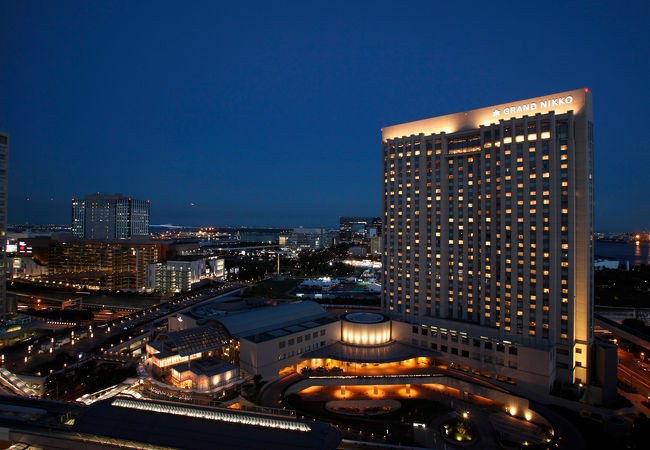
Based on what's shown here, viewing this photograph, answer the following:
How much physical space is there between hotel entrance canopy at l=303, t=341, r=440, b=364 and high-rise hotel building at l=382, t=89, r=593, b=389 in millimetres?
2824

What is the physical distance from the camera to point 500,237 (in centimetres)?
4875

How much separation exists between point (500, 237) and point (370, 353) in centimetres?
2358

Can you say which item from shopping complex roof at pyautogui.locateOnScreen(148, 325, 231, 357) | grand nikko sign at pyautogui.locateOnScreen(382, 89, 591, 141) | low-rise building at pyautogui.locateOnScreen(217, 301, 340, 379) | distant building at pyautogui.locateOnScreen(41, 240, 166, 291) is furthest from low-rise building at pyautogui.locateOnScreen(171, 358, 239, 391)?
distant building at pyautogui.locateOnScreen(41, 240, 166, 291)

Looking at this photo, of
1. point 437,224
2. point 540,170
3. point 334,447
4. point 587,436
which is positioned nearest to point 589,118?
point 540,170

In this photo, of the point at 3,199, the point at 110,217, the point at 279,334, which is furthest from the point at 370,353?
the point at 110,217

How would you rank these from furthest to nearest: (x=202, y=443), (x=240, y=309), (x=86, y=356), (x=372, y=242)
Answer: (x=372, y=242) → (x=240, y=309) → (x=86, y=356) → (x=202, y=443)

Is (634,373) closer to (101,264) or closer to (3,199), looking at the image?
(3,199)

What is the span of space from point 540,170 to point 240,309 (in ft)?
167

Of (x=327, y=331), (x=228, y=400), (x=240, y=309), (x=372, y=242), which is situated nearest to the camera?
(x=228, y=400)

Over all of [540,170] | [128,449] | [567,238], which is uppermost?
[540,170]

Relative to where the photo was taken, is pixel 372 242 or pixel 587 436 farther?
pixel 372 242

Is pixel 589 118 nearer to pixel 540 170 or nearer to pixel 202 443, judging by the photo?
pixel 540 170

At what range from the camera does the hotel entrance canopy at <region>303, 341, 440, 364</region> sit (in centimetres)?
4850

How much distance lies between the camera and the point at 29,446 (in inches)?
750
